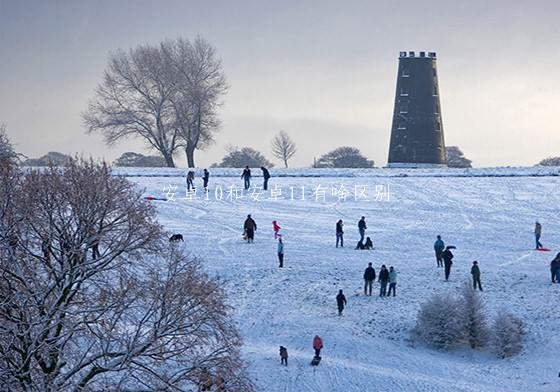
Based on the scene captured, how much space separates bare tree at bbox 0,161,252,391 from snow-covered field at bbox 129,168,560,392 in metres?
6.52

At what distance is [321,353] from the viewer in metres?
27.0

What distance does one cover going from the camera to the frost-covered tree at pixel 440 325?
91.9 ft

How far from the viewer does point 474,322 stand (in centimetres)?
2831

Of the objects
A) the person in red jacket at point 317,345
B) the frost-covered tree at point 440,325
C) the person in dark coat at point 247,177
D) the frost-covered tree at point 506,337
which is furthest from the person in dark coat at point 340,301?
the person in dark coat at point 247,177

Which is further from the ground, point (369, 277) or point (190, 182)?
point (190, 182)

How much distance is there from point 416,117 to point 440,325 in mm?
47529

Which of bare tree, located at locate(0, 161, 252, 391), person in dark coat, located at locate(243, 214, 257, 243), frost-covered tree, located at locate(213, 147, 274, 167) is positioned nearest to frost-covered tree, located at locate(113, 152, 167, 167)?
frost-covered tree, located at locate(213, 147, 274, 167)

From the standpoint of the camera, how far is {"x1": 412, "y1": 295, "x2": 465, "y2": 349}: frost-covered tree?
2800cm

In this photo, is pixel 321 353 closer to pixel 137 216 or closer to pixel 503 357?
pixel 503 357

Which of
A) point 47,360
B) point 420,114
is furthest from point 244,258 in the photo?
point 420,114

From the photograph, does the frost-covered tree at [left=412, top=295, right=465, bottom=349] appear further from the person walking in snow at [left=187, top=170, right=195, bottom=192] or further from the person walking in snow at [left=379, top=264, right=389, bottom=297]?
the person walking in snow at [left=187, top=170, right=195, bottom=192]

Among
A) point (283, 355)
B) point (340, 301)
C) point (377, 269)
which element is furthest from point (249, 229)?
point (283, 355)

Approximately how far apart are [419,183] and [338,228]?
1886cm

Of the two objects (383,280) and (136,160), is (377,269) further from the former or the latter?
(136,160)
